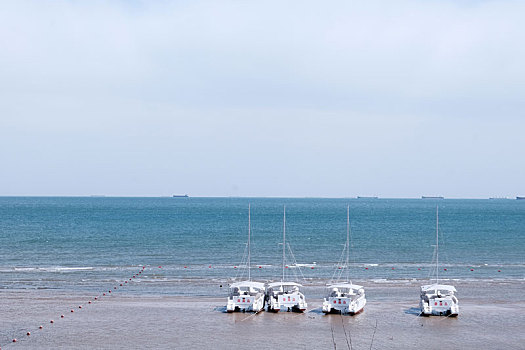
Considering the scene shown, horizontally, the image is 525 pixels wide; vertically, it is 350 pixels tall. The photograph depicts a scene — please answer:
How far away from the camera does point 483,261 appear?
3457 inches

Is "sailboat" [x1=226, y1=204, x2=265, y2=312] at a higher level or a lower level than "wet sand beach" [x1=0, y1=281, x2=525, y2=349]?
higher

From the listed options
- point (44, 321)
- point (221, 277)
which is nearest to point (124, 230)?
point (221, 277)

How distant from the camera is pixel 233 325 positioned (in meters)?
46.2

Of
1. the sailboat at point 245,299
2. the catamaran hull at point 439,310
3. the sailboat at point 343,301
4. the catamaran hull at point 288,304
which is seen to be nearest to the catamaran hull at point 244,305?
the sailboat at point 245,299

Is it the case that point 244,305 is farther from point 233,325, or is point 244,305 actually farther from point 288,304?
point 233,325

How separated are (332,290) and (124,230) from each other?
9808 cm

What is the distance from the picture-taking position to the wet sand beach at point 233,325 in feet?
136

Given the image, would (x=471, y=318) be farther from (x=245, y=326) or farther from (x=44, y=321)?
(x=44, y=321)

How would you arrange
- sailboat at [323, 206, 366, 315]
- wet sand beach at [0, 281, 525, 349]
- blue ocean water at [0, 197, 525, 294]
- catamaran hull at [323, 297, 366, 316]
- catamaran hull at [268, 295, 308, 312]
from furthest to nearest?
blue ocean water at [0, 197, 525, 294], catamaran hull at [268, 295, 308, 312], sailboat at [323, 206, 366, 315], catamaran hull at [323, 297, 366, 316], wet sand beach at [0, 281, 525, 349]

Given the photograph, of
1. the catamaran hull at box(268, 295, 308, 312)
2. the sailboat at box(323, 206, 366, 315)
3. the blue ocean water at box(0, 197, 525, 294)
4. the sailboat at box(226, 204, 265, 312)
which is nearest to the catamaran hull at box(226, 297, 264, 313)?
the sailboat at box(226, 204, 265, 312)

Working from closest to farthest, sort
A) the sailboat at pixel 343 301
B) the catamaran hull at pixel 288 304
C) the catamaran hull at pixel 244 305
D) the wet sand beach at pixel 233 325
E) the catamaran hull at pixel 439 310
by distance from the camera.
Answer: the wet sand beach at pixel 233 325, the catamaran hull at pixel 439 310, the sailboat at pixel 343 301, the catamaran hull at pixel 244 305, the catamaran hull at pixel 288 304

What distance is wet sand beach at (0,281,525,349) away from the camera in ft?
136

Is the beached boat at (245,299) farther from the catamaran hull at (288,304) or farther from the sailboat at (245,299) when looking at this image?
the catamaran hull at (288,304)

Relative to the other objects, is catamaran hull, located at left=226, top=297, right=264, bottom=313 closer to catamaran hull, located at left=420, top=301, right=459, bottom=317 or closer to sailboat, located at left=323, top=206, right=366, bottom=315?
sailboat, located at left=323, top=206, right=366, bottom=315
